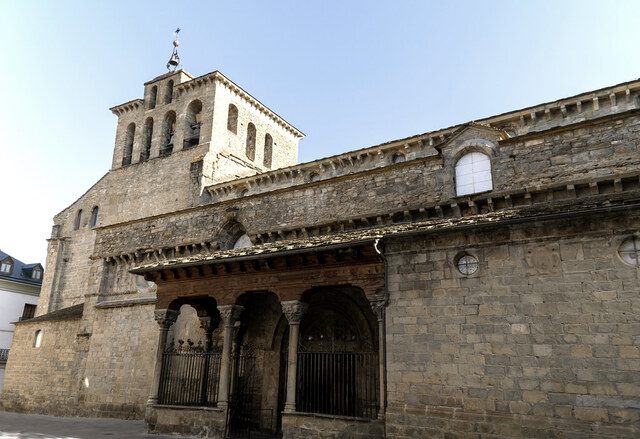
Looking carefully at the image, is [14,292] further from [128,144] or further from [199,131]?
[199,131]

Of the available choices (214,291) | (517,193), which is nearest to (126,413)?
(214,291)

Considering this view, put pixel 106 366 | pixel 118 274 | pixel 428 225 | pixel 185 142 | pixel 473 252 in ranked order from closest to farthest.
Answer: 1. pixel 473 252
2. pixel 428 225
3. pixel 106 366
4. pixel 118 274
5. pixel 185 142

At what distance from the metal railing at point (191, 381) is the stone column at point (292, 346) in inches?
102

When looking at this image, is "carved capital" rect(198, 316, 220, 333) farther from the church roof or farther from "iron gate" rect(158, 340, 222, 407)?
the church roof

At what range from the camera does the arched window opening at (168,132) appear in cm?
2658

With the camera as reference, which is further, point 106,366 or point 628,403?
point 106,366

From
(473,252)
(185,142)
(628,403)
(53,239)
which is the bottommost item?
(628,403)

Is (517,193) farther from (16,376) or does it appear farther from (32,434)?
(16,376)

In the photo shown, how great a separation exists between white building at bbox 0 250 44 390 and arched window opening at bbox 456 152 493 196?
103 ft

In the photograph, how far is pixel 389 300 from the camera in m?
9.12

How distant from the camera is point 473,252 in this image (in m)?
8.57

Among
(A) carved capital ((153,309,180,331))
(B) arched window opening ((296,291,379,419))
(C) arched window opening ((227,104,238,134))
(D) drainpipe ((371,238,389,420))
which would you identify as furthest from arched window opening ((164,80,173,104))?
(D) drainpipe ((371,238,389,420))

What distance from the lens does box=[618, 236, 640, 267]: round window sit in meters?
7.35

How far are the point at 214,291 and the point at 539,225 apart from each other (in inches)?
290
